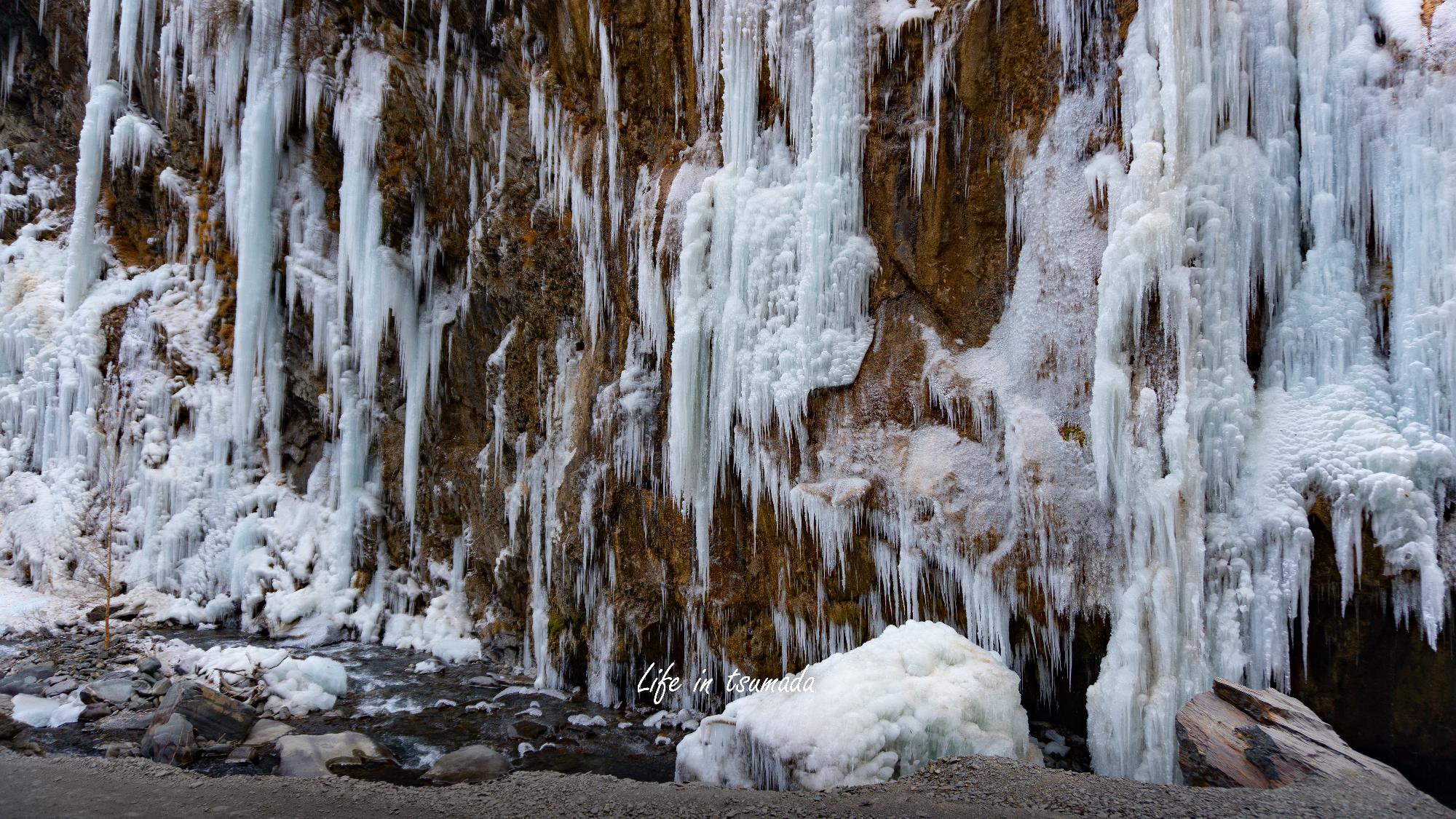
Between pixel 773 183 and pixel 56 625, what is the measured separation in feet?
34.2

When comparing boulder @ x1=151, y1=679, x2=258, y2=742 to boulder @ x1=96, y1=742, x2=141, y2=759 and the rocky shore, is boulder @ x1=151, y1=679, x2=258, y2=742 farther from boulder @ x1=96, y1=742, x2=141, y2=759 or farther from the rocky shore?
boulder @ x1=96, y1=742, x2=141, y2=759

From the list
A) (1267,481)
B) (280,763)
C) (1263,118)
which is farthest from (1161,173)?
(280,763)

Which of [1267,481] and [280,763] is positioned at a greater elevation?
[1267,481]

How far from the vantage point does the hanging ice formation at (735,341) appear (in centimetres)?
511

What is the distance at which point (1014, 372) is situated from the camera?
6.14m

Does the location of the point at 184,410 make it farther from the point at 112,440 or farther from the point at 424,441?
the point at 424,441

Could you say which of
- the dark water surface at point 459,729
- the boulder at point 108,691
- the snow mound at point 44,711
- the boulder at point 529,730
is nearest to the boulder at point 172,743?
the dark water surface at point 459,729

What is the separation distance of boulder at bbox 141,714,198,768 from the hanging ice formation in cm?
308

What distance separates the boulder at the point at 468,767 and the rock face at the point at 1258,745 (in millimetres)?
4178

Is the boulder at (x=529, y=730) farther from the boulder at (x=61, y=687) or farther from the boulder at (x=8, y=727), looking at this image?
the boulder at (x=61, y=687)

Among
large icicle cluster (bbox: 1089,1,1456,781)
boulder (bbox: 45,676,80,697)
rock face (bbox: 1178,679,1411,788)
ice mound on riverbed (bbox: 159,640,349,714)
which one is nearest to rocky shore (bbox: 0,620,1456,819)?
rock face (bbox: 1178,679,1411,788)

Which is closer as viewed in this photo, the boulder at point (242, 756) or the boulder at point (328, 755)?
the boulder at point (328, 755)

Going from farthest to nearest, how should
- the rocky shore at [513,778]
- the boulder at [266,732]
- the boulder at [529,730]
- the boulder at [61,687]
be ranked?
the boulder at [61,687] → the boulder at [529,730] → the boulder at [266,732] → the rocky shore at [513,778]

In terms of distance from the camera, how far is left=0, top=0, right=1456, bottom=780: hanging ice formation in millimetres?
5113
